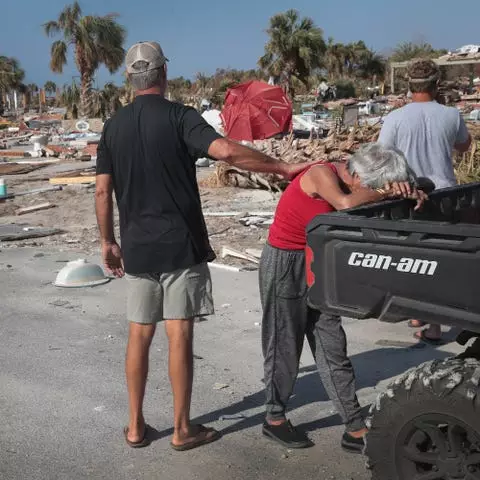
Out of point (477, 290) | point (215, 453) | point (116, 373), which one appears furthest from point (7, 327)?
point (477, 290)

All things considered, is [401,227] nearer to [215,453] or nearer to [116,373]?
[215,453]

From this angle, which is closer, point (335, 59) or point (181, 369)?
point (181, 369)

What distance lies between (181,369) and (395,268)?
1.55 m

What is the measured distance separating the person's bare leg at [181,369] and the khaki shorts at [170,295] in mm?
64

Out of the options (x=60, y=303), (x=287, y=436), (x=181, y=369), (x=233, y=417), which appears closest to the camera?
(x=181, y=369)

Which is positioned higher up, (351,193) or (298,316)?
(351,193)

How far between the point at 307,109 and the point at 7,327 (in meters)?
31.3

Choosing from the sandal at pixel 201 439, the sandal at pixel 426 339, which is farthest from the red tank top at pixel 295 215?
the sandal at pixel 426 339

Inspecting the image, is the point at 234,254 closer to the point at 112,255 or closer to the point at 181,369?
the point at 112,255

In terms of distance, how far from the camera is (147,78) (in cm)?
365

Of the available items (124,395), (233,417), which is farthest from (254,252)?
(233,417)

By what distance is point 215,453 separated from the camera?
3.90m

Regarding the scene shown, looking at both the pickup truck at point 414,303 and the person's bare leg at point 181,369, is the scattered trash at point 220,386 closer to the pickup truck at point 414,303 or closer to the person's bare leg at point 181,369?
the person's bare leg at point 181,369

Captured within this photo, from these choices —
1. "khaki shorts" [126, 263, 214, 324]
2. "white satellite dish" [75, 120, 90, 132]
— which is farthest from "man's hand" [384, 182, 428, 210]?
"white satellite dish" [75, 120, 90, 132]
